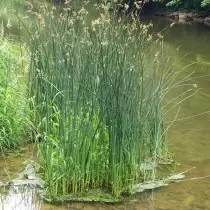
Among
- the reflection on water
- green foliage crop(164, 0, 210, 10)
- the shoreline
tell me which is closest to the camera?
the reflection on water

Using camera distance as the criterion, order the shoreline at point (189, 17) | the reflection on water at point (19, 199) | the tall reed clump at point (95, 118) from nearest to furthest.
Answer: the reflection on water at point (19, 199), the tall reed clump at point (95, 118), the shoreline at point (189, 17)

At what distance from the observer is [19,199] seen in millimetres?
4012

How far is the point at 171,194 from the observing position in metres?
4.27

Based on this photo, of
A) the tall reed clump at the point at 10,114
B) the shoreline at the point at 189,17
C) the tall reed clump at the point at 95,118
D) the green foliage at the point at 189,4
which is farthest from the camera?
the green foliage at the point at 189,4

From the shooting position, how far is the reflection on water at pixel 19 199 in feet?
12.8

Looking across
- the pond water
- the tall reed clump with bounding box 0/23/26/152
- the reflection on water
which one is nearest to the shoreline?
the pond water

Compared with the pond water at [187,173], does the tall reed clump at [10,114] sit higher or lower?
higher

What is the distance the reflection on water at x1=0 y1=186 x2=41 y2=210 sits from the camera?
12.8ft

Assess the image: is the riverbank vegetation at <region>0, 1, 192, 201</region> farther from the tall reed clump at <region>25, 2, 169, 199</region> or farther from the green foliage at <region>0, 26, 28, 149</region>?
the green foliage at <region>0, 26, 28, 149</region>

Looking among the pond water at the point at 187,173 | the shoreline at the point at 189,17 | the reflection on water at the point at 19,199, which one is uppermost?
the reflection on water at the point at 19,199

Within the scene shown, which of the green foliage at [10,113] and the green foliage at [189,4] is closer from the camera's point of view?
the green foliage at [10,113]

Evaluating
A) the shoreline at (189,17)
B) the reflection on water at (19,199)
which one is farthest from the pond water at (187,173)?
the shoreline at (189,17)

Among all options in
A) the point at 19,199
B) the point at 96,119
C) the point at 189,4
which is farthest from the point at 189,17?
the point at 19,199

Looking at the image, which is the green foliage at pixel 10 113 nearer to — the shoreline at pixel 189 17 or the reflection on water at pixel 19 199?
the reflection on water at pixel 19 199
